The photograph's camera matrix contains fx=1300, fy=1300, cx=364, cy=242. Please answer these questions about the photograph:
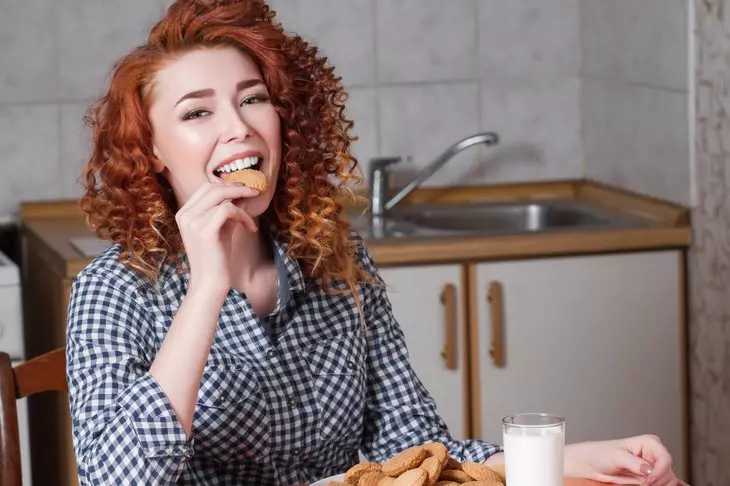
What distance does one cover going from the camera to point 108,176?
5.58ft

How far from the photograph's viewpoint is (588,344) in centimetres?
280

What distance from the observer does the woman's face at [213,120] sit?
1628 mm

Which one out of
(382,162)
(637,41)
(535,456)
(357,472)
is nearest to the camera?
(535,456)

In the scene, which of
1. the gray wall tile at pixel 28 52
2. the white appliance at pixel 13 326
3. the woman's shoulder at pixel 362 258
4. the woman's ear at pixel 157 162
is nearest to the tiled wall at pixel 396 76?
the gray wall tile at pixel 28 52

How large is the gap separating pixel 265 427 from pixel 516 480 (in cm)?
49

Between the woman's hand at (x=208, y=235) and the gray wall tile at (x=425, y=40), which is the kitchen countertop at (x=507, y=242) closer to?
the gray wall tile at (x=425, y=40)

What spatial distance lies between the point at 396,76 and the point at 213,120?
1.62 metres

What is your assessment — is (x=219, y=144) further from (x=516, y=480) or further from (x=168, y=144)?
(x=516, y=480)

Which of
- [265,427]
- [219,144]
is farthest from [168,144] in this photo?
[265,427]

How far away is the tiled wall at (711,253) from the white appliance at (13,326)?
56.1 inches

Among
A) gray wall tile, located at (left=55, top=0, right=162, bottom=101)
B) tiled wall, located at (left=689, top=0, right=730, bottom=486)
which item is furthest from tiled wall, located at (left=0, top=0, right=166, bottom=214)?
tiled wall, located at (left=689, top=0, right=730, bottom=486)

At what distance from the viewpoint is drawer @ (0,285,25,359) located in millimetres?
2645

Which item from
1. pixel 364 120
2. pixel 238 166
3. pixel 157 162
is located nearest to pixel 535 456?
Answer: pixel 238 166

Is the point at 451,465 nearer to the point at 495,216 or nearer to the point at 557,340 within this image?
the point at 557,340
